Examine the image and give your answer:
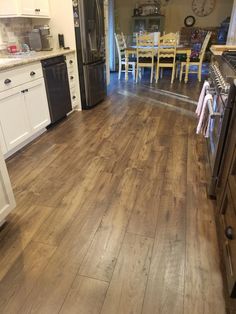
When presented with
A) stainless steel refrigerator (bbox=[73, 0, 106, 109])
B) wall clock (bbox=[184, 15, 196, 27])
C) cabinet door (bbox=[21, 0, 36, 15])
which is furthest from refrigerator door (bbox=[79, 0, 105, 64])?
wall clock (bbox=[184, 15, 196, 27])

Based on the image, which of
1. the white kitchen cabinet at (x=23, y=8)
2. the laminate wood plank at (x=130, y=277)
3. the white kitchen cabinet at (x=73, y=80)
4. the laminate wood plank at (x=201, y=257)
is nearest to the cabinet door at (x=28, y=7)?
the white kitchen cabinet at (x=23, y=8)

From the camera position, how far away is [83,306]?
114cm

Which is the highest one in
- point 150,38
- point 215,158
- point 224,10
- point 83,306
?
point 224,10

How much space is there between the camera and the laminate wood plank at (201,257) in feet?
3.76

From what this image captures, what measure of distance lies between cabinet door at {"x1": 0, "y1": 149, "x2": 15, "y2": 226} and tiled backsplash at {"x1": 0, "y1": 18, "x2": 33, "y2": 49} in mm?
2194

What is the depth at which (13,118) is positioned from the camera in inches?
94.2

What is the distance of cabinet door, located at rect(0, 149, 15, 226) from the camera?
1454 millimetres

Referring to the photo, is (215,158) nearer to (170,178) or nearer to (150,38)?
(170,178)

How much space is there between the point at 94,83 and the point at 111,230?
2.82m

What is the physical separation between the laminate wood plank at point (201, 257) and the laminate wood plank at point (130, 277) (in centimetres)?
22

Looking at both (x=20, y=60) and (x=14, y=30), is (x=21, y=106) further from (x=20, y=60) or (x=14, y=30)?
(x=14, y=30)

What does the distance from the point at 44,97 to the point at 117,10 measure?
5825mm

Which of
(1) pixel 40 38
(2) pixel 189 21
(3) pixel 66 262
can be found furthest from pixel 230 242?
(2) pixel 189 21

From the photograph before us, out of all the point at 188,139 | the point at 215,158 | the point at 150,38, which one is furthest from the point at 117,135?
the point at 150,38
